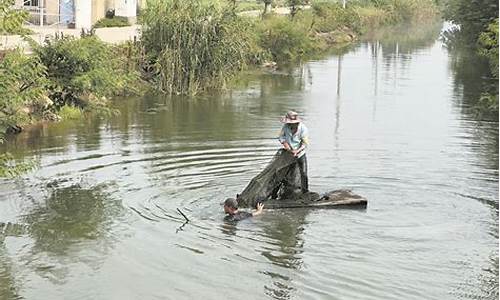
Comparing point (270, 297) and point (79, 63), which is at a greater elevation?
point (79, 63)

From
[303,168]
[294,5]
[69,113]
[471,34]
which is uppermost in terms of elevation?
[294,5]

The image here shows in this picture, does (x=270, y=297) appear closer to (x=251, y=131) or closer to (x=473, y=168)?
(x=473, y=168)

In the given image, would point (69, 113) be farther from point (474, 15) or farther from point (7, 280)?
point (474, 15)

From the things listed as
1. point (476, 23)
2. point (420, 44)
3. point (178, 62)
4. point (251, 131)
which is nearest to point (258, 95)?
point (178, 62)

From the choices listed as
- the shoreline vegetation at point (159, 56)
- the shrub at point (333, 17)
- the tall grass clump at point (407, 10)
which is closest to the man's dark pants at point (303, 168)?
the shoreline vegetation at point (159, 56)

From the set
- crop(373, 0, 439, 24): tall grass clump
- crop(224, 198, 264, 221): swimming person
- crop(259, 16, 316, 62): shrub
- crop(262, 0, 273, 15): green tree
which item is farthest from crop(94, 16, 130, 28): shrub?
crop(373, 0, 439, 24): tall grass clump

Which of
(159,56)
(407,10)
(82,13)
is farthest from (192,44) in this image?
(407,10)

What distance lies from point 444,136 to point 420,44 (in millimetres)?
46792

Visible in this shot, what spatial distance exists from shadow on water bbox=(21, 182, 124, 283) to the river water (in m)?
0.04

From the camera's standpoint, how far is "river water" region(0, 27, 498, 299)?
12055 mm

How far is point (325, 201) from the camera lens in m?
15.9

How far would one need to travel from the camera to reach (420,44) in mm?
70438

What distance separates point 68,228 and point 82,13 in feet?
103

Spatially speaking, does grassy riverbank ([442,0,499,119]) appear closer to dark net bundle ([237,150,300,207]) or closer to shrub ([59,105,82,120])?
shrub ([59,105,82,120])
